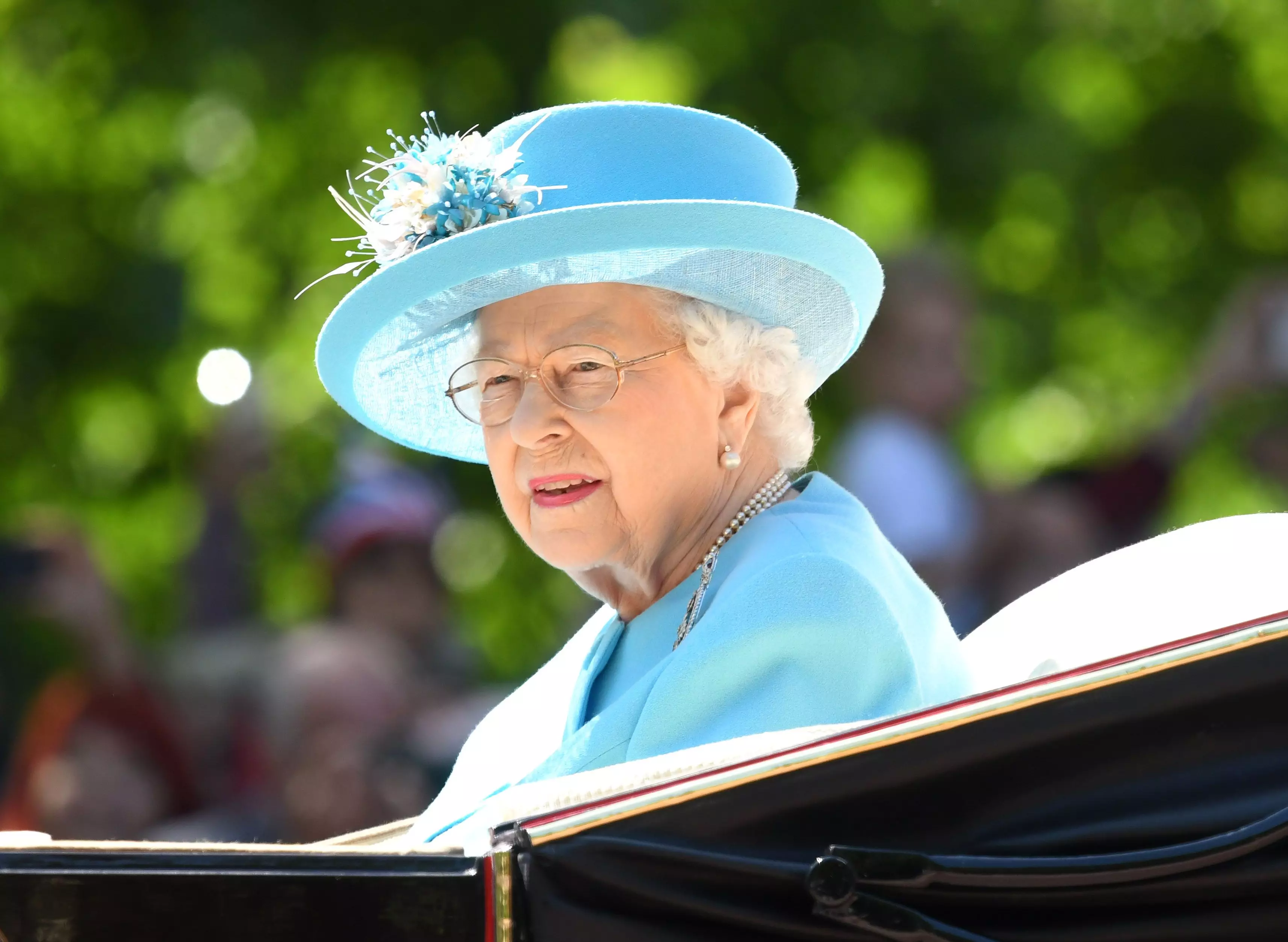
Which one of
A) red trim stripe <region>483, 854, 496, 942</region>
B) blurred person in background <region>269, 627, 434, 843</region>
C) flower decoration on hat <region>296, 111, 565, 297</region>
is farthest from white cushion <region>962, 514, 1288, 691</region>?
blurred person in background <region>269, 627, 434, 843</region>

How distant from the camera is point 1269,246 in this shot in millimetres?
6742

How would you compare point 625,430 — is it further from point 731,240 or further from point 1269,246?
point 1269,246

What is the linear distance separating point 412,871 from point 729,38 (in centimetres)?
517

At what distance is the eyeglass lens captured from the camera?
2189 millimetres

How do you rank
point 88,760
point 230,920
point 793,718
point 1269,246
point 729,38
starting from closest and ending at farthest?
point 230,920, point 793,718, point 88,760, point 729,38, point 1269,246

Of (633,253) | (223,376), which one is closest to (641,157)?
(633,253)

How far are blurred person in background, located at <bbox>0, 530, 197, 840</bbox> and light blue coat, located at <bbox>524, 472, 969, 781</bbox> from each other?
2.60 m

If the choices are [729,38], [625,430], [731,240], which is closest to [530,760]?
[625,430]

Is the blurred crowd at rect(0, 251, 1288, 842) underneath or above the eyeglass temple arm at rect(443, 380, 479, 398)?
above

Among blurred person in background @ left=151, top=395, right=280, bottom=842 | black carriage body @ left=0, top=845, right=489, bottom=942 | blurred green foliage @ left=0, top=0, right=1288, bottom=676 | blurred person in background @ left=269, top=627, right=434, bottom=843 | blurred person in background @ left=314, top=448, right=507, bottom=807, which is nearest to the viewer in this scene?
black carriage body @ left=0, top=845, right=489, bottom=942

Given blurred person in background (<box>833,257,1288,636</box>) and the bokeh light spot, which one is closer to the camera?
blurred person in background (<box>833,257,1288,636</box>)

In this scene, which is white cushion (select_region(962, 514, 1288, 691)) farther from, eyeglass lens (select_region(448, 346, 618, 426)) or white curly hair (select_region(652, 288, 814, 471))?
eyeglass lens (select_region(448, 346, 618, 426))

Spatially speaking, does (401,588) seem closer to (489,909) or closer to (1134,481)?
(1134,481)

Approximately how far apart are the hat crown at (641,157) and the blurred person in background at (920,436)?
222 cm
